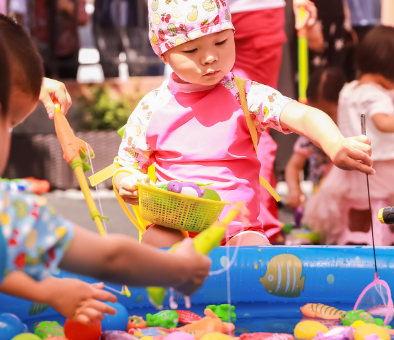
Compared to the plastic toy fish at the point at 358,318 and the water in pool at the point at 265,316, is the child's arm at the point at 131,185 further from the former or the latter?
the plastic toy fish at the point at 358,318

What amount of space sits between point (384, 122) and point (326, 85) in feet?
2.52

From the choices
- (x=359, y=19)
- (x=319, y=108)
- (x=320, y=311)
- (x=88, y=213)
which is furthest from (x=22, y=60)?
(x=359, y=19)

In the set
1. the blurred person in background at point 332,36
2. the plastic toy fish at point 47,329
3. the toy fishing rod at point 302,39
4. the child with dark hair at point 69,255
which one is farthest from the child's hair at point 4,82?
the blurred person in background at point 332,36

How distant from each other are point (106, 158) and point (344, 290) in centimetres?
322

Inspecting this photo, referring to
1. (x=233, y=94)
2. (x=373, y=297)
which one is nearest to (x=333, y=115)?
(x=233, y=94)

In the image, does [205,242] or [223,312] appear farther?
[223,312]

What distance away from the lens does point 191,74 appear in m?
1.77

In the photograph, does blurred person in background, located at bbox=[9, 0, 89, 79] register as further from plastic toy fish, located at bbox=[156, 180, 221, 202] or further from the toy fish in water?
the toy fish in water

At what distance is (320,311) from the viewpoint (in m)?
1.65

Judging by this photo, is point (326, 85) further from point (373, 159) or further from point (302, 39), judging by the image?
point (302, 39)

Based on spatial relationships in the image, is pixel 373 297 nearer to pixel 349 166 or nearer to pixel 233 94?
pixel 349 166

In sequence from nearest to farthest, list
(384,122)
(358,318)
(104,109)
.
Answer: (358,318), (384,122), (104,109)

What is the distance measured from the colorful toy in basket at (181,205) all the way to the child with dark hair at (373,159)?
1.40 metres

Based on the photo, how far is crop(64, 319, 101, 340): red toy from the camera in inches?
54.5
